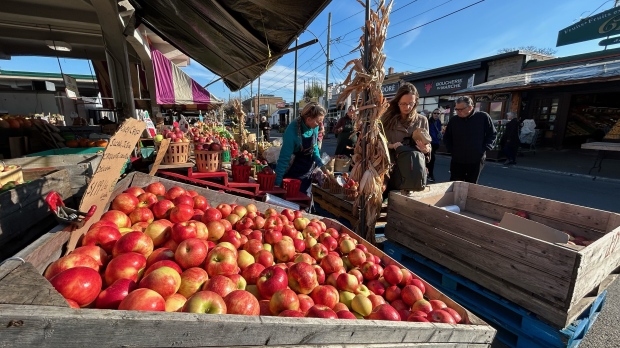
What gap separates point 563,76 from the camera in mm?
11430

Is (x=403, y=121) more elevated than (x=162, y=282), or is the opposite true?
(x=403, y=121)

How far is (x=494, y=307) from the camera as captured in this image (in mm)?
2234

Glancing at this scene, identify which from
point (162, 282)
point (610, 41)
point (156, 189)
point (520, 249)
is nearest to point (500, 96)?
point (610, 41)

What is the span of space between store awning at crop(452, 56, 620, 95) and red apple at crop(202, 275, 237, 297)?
45.5 ft

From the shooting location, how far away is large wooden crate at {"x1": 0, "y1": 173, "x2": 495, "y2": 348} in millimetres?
770

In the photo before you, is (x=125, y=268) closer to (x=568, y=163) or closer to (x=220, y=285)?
(x=220, y=285)

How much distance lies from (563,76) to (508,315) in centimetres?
1369

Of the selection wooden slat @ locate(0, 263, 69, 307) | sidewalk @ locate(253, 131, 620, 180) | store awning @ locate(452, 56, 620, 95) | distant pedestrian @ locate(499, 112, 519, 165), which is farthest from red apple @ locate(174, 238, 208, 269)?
store awning @ locate(452, 56, 620, 95)

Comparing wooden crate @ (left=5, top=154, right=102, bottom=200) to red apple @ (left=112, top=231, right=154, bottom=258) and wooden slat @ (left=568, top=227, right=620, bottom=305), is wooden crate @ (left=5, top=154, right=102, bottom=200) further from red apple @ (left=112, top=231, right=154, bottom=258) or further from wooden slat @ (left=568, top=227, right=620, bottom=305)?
wooden slat @ (left=568, top=227, right=620, bottom=305)

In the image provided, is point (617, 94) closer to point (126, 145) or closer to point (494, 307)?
point (494, 307)

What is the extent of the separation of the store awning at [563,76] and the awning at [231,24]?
38.0 feet

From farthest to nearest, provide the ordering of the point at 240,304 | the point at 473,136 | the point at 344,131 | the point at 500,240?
the point at 344,131 → the point at 473,136 → the point at 500,240 → the point at 240,304

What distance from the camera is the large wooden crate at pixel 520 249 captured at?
1.83m

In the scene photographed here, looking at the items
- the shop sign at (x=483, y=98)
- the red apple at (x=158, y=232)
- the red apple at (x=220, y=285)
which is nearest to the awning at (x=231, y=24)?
the red apple at (x=158, y=232)
